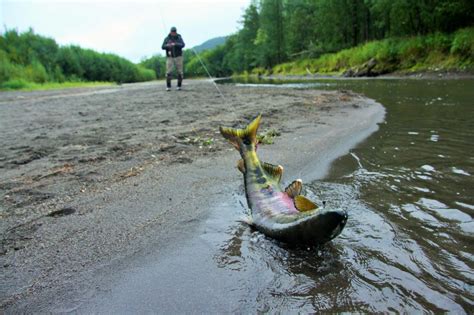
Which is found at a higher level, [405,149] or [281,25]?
[281,25]

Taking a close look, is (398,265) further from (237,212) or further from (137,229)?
(137,229)

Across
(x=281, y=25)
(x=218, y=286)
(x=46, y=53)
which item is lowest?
(x=218, y=286)

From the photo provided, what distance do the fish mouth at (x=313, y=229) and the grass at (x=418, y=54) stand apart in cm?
2055

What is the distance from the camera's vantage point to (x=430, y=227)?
2.95 meters

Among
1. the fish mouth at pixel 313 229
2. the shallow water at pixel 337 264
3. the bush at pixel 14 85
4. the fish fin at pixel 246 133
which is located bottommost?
the shallow water at pixel 337 264

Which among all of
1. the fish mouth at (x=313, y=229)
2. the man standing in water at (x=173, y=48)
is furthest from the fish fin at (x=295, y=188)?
the man standing in water at (x=173, y=48)

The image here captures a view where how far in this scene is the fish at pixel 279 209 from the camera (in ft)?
7.52

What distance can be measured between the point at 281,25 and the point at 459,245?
219 feet

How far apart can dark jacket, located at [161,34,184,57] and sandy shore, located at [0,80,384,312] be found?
8.65 metres

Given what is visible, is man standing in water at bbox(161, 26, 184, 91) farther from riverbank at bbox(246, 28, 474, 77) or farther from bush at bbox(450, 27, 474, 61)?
bush at bbox(450, 27, 474, 61)

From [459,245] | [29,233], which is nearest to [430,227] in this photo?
[459,245]

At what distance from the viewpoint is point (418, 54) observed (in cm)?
2505

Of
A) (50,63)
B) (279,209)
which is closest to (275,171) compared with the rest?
(279,209)

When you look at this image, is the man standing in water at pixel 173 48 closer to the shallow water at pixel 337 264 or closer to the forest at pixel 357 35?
the shallow water at pixel 337 264
